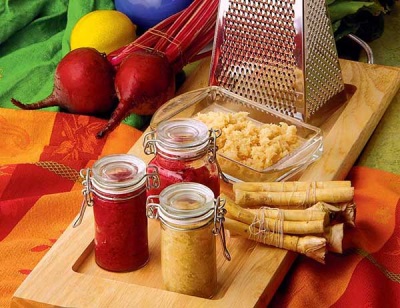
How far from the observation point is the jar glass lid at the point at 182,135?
1217mm

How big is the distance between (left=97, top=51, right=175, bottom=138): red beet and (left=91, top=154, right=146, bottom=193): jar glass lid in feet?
1.31

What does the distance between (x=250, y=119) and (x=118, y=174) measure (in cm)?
48

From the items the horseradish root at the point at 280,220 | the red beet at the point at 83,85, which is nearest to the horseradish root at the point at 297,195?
the horseradish root at the point at 280,220

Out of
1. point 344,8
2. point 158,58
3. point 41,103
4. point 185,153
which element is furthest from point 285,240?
point 344,8

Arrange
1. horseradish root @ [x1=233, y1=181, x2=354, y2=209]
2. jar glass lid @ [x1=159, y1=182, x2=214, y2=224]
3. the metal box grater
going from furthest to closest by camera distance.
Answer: the metal box grater < horseradish root @ [x1=233, y1=181, x2=354, y2=209] < jar glass lid @ [x1=159, y1=182, x2=214, y2=224]

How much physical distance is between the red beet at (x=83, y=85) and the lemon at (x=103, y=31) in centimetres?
10

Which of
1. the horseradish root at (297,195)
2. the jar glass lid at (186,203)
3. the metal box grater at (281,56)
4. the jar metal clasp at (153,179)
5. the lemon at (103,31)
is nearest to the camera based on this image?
the jar glass lid at (186,203)

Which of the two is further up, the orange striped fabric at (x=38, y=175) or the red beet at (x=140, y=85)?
the red beet at (x=140, y=85)

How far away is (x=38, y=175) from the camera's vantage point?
148cm

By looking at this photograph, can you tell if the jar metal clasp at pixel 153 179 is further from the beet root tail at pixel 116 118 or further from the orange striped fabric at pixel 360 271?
the beet root tail at pixel 116 118

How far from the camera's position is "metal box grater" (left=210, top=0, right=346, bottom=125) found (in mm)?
1582

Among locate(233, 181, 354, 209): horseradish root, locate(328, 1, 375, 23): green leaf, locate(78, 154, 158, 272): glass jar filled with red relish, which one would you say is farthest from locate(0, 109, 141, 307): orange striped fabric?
locate(328, 1, 375, 23): green leaf

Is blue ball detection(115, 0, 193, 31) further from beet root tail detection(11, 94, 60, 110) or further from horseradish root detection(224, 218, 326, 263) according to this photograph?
horseradish root detection(224, 218, 326, 263)

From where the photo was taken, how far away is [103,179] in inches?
45.2
